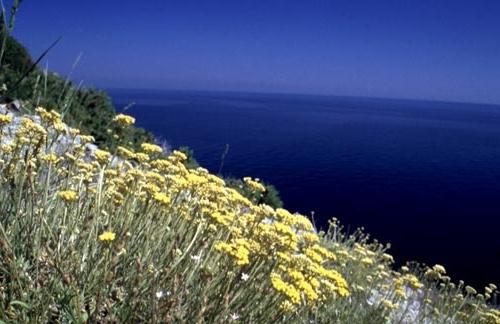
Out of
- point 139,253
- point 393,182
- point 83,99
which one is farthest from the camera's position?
point 393,182

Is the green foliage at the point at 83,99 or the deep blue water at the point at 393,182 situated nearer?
the green foliage at the point at 83,99

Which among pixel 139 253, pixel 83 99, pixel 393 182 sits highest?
pixel 83 99

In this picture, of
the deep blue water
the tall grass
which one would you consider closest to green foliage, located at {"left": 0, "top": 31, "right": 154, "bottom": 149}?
the deep blue water

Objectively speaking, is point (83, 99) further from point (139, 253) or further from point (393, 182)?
point (393, 182)

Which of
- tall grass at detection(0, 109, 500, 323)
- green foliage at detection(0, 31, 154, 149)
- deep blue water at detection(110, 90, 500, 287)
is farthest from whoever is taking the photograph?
deep blue water at detection(110, 90, 500, 287)

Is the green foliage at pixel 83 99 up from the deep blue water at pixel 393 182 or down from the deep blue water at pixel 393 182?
up

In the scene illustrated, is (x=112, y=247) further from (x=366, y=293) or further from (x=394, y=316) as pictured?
(x=394, y=316)

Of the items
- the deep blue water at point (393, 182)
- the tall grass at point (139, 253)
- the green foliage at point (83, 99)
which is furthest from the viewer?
the deep blue water at point (393, 182)

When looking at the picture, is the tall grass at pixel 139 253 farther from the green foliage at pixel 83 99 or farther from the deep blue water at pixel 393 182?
the deep blue water at pixel 393 182

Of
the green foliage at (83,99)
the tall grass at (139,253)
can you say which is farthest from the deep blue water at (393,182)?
the tall grass at (139,253)

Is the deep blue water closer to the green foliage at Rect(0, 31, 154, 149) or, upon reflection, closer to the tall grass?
the green foliage at Rect(0, 31, 154, 149)

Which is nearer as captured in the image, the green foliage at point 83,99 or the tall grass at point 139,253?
the tall grass at point 139,253

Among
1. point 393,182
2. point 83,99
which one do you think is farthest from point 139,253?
point 393,182

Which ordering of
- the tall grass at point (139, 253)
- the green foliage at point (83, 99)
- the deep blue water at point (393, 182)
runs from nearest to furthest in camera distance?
the tall grass at point (139, 253), the green foliage at point (83, 99), the deep blue water at point (393, 182)
